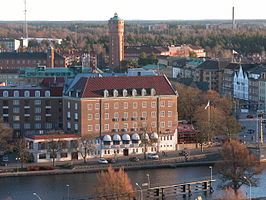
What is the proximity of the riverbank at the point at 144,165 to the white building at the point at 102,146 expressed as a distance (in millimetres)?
1142

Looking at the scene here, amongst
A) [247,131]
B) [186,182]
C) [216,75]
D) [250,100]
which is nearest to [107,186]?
[186,182]

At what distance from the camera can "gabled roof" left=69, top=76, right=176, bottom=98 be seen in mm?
32625

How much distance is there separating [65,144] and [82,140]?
1.96 ft

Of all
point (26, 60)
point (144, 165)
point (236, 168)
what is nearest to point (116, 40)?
point (26, 60)

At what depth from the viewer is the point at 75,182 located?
2847 centimetres

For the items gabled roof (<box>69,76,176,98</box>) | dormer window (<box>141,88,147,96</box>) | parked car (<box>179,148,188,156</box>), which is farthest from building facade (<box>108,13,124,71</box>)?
parked car (<box>179,148,188,156</box>)

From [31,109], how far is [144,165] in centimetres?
617

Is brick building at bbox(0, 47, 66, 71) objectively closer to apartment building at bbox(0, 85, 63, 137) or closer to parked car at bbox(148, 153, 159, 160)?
apartment building at bbox(0, 85, 63, 137)

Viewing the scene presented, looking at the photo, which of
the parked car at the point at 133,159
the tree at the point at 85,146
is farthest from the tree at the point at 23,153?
the parked car at the point at 133,159

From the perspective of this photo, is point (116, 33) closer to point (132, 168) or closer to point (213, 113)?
point (213, 113)

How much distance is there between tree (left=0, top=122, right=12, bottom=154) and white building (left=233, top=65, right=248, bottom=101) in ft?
59.5

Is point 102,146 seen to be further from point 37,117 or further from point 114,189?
point 114,189

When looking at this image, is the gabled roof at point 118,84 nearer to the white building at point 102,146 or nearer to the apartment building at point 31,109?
the white building at point 102,146

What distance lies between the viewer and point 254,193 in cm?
2623
